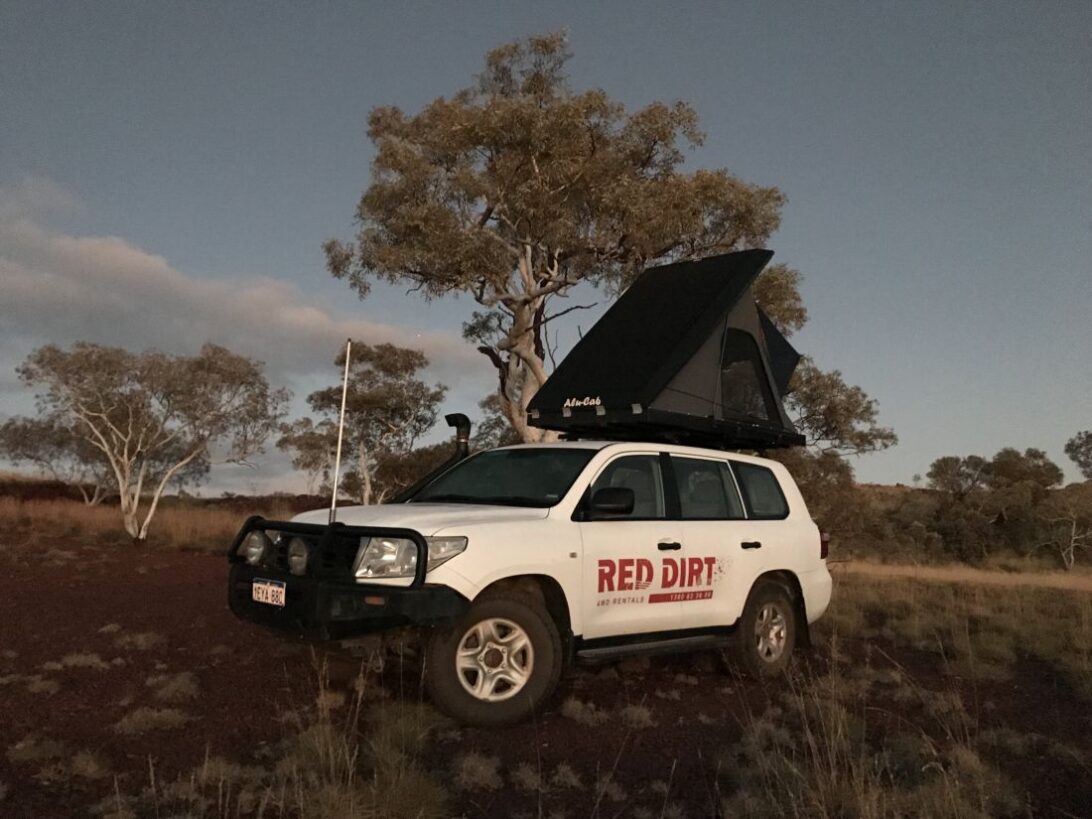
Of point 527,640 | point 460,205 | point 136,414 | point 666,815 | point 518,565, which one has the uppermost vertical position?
point 460,205

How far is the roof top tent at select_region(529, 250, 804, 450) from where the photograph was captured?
25.1 ft

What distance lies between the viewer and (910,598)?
43.8 ft

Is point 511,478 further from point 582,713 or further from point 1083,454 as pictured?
point 1083,454

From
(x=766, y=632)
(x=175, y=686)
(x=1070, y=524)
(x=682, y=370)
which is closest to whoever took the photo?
(x=175, y=686)

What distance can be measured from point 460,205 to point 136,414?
1078cm

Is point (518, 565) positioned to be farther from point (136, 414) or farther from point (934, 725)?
point (136, 414)

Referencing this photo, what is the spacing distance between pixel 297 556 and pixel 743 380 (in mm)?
5405

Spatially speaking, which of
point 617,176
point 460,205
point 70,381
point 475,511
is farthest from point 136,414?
point 475,511

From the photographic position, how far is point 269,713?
527cm

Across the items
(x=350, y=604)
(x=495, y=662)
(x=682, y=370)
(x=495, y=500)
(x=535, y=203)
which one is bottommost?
(x=495, y=662)

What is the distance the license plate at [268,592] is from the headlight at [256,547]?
0.96 feet

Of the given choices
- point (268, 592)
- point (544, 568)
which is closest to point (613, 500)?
point (544, 568)

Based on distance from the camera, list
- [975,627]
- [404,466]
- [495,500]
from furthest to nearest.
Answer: [404,466] → [975,627] → [495,500]

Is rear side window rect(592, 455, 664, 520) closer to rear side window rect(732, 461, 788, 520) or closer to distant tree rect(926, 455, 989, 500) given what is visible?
rear side window rect(732, 461, 788, 520)
